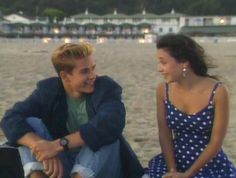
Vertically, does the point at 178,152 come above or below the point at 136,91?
above

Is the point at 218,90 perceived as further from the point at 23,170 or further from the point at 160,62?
the point at 23,170

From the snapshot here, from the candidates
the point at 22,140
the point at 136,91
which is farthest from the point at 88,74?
the point at 136,91

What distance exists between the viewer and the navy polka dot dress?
9.30 feet

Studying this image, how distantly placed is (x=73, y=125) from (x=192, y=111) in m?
0.62

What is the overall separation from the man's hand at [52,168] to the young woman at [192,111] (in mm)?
492

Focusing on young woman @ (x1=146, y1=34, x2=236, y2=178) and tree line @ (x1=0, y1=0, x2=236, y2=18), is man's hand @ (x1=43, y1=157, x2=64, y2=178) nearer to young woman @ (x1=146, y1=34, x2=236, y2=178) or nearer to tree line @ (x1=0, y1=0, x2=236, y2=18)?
young woman @ (x1=146, y1=34, x2=236, y2=178)

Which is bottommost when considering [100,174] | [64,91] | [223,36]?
[223,36]

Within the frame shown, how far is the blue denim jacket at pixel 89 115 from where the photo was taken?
2.82 m

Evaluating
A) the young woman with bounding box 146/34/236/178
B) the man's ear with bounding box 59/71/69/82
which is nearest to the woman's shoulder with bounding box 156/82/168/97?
the young woman with bounding box 146/34/236/178

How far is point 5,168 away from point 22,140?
30 cm

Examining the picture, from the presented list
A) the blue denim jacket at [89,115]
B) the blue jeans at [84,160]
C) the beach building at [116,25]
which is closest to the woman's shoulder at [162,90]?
the blue denim jacket at [89,115]

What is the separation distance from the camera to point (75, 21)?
103125mm

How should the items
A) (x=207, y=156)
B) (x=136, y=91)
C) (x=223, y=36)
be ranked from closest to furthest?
(x=207, y=156) → (x=136, y=91) → (x=223, y=36)

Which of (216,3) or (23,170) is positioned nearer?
(23,170)
